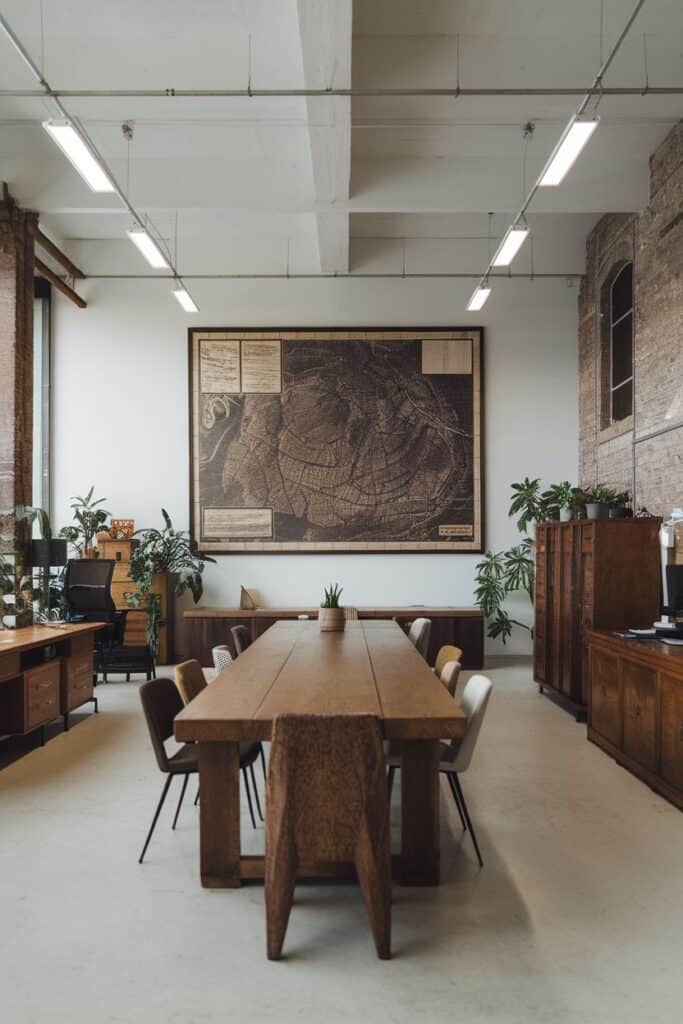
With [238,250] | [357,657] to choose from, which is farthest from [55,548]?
[238,250]

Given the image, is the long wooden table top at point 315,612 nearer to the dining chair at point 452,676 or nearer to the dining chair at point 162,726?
the dining chair at point 452,676

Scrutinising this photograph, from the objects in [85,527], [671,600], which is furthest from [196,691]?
[85,527]

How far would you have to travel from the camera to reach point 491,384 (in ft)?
30.5

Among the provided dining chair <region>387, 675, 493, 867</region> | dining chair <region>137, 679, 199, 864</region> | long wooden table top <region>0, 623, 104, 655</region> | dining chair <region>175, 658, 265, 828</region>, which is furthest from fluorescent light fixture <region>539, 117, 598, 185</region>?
long wooden table top <region>0, 623, 104, 655</region>

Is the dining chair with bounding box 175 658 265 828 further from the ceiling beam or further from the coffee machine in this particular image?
the ceiling beam

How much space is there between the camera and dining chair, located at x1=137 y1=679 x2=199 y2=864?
3.32m

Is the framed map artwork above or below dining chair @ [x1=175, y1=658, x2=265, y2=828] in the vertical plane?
above

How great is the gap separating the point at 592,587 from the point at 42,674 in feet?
13.4

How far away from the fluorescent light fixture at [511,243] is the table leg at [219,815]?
4.54 m

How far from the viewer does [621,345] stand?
8.18 m

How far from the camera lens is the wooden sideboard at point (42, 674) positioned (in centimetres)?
501

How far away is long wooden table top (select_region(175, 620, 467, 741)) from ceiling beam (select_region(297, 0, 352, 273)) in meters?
3.53

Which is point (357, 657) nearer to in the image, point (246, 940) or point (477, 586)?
point (246, 940)

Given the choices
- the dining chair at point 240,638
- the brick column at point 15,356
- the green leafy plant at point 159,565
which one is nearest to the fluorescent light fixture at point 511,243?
the dining chair at point 240,638
